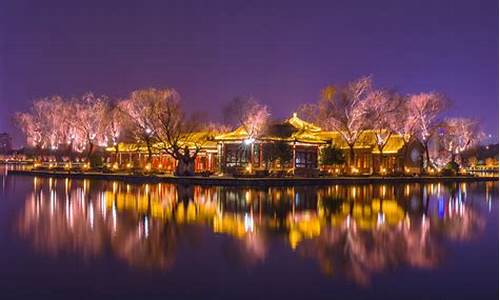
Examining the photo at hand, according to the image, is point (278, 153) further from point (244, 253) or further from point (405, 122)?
point (244, 253)

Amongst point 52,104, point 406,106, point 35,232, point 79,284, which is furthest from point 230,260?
point 52,104

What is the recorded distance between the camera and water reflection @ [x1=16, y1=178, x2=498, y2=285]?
45.8ft

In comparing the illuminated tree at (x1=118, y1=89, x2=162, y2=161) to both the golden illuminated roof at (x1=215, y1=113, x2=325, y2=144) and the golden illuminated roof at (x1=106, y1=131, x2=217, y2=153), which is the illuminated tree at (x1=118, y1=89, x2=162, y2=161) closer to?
the golden illuminated roof at (x1=106, y1=131, x2=217, y2=153)

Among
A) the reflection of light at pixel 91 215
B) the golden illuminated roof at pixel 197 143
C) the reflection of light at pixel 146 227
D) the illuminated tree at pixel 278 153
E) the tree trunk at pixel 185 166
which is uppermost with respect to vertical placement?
the golden illuminated roof at pixel 197 143

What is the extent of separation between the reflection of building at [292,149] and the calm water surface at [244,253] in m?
28.9

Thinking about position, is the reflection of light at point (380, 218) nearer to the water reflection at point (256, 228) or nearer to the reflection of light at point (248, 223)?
the water reflection at point (256, 228)

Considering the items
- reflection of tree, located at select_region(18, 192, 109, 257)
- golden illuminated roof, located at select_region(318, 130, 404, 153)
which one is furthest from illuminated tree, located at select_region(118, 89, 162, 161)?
reflection of tree, located at select_region(18, 192, 109, 257)

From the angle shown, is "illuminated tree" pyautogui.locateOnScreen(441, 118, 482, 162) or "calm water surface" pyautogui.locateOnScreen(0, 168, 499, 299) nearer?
"calm water surface" pyautogui.locateOnScreen(0, 168, 499, 299)

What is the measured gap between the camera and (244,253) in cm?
1434

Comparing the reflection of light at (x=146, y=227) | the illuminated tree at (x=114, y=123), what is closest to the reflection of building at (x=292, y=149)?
the illuminated tree at (x=114, y=123)

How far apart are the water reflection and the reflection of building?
78.5 feet

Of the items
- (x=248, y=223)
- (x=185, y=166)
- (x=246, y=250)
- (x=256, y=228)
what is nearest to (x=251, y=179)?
(x=185, y=166)

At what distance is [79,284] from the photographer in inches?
435

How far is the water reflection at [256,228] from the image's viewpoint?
1395 centimetres
